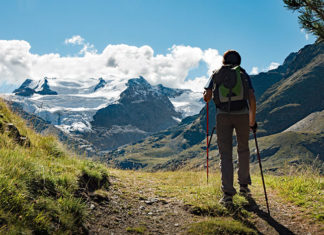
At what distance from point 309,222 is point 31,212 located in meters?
5.89

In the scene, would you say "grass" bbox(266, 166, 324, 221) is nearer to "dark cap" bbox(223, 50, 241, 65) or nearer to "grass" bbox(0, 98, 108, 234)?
"dark cap" bbox(223, 50, 241, 65)

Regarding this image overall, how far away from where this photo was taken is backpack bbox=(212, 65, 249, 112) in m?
6.93

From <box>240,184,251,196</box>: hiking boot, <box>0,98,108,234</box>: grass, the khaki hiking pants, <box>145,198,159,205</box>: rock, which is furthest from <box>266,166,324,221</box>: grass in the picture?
<box>0,98,108,234</box>: grass

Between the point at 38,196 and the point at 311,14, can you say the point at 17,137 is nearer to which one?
the point at 38,196

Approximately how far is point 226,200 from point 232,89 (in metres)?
A: 2.90

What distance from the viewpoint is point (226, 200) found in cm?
690

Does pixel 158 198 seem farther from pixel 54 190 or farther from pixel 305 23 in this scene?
pixel 305 23

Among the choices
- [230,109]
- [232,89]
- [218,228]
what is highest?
[232,89]

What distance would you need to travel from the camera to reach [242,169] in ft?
25.0

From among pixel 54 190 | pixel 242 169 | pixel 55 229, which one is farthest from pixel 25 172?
pixel 242 169

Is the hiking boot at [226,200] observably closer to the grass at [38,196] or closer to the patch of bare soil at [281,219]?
the patch of bare soil at [281,219]

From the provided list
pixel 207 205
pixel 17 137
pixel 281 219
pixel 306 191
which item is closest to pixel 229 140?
pixel 207 205

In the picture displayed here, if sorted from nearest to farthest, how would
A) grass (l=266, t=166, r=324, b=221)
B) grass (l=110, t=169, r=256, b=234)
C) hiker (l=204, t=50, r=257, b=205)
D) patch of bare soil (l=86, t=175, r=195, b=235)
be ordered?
grass (l=110, t=169, r=256, b=234) → patch of bare soil (l=86, t=175, r=195, b=235) → grass (l=266, t=166, r=324, b=221) → hiker (l=204, t=50, r=257, b=205)

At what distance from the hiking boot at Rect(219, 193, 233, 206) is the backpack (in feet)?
7.41
